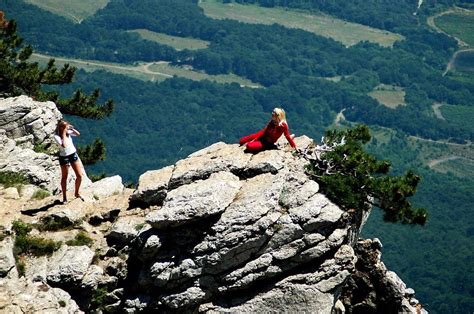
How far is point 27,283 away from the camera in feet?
81.6

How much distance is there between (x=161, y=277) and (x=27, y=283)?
3650mm

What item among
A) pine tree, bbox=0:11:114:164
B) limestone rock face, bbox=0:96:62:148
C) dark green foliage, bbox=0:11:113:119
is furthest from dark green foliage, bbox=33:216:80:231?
dark green foliage, bbox=0:11:113:119

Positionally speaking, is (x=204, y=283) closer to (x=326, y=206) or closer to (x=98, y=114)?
(x=326, y=206)

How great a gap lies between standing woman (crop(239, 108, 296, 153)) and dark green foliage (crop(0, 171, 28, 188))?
27.4 feet

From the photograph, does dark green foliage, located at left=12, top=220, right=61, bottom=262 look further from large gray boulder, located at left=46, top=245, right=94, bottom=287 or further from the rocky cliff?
large gray boulder, located at left=46, top=245, right=94, bottom=287

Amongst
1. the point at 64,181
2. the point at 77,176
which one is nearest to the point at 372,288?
the point at 77,176

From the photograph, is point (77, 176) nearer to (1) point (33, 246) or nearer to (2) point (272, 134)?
(1) point (33, 246)

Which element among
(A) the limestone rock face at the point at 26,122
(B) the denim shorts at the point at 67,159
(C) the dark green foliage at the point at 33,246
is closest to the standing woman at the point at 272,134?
(B) the denim shorts at the point at 67,159

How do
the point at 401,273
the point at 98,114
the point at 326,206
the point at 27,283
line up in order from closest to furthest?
the point at 27,283 → the point at 326,206 → the point at 98,114 → the point at 401,273

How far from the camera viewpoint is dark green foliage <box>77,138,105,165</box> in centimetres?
5028

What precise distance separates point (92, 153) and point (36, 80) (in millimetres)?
7080

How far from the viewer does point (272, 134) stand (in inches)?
1141

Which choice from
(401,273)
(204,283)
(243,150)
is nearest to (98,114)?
(243,150)

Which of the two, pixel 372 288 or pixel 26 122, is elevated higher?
pixel 26 122
